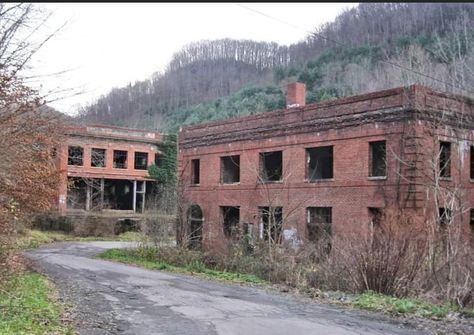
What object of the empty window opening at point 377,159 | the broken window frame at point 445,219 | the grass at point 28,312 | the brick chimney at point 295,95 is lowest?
the grass at point 28,312

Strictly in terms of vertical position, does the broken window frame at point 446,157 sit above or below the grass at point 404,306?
above

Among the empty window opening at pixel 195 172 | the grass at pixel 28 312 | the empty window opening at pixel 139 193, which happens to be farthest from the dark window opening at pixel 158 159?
the grass at pixel 28 312

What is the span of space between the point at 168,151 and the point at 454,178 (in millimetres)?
Answer: 36161

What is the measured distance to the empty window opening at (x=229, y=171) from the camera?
109 feet

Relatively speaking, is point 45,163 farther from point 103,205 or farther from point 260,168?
point 103,205

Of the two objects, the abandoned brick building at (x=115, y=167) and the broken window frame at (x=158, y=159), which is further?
the broken window frame at (x=158, y=159)

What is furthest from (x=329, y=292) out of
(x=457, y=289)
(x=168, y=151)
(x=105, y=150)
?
(x=105, y=150)

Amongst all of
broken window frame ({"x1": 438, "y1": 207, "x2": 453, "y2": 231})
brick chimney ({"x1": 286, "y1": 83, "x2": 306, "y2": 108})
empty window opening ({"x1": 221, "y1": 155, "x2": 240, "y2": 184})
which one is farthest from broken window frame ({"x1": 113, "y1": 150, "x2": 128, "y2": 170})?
broken window frame ({"x1": 438, "y1": 207, "x2": 453, "y2": 231})

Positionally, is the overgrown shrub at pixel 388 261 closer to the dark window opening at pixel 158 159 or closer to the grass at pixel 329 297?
the grass at pixel 329 297

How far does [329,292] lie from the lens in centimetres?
1648

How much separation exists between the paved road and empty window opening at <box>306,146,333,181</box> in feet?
34.3

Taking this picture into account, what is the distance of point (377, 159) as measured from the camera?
83.8 feet

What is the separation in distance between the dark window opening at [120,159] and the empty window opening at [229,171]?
2900cm

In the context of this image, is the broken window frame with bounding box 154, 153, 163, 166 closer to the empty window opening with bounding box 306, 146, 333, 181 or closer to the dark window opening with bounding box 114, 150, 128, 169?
the dark window opening with bounding box 114, 150, 128, 169
